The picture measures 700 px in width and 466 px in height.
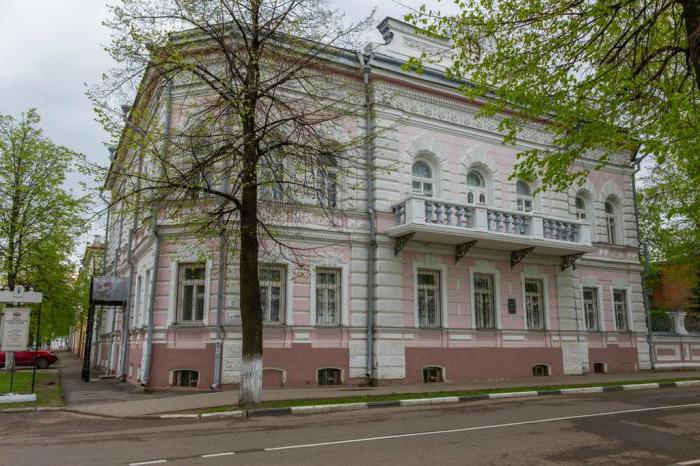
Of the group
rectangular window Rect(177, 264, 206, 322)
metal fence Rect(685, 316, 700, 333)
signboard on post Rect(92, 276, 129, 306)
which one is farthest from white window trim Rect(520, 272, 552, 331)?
signboard on post Rect(92, 276, 129, 306)

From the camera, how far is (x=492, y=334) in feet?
63.0

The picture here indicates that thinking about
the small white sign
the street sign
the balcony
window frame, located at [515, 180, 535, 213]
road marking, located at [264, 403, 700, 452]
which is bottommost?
road marking, located at [264, 403, 700, 452]

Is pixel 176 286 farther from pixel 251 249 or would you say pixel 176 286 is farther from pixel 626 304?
pixel 626 304

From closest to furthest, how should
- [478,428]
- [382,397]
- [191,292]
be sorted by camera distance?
[478,428], [382,397], [191,292]

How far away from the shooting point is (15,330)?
13930 mm

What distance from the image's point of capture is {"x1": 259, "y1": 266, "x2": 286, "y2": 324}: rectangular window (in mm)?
16516

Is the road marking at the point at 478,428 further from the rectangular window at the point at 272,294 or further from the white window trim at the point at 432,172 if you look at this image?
the white window trim at the point at 432,172

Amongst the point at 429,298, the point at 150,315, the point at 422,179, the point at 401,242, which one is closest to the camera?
the point at 150,315

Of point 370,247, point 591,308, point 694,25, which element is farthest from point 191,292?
point 591,308

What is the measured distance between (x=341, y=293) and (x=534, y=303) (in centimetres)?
796

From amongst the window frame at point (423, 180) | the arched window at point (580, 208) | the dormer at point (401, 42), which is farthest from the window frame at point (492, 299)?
the dormer at point (401, 42)

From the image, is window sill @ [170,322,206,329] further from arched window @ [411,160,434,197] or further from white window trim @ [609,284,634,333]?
white window trim @ [609,284,634,333]

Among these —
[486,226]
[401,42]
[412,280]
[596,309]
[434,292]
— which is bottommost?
[596,309]

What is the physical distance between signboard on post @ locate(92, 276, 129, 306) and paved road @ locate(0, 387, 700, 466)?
940 centimetres
